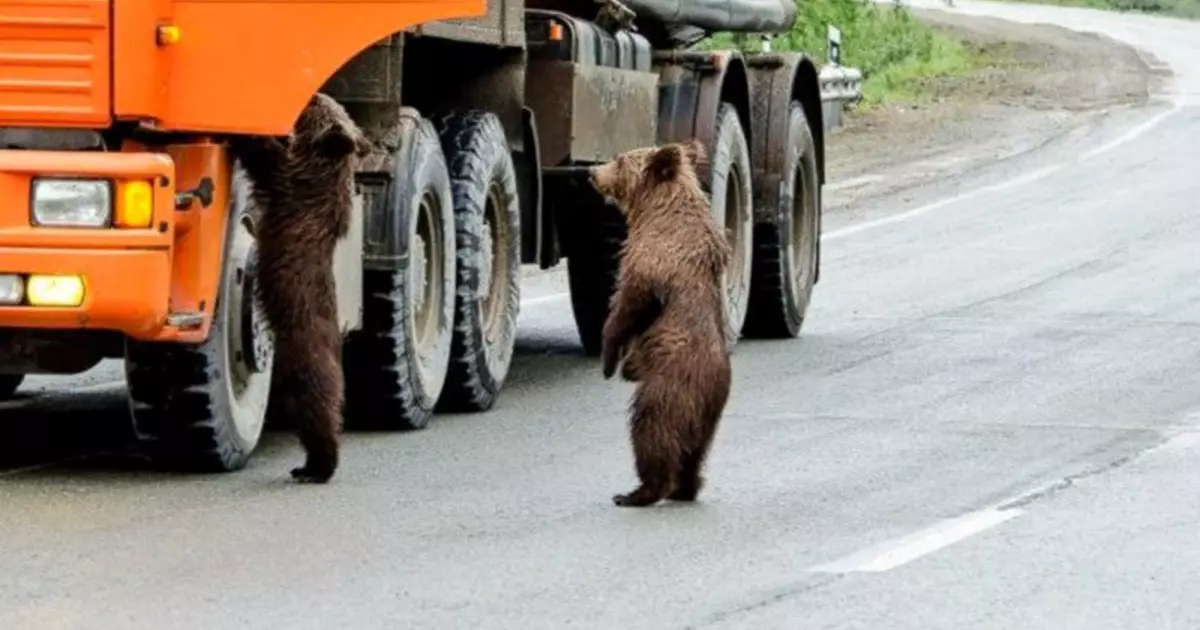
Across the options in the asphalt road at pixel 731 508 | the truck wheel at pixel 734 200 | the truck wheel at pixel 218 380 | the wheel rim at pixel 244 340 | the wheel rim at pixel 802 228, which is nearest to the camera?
the asphalt road at pixel 731 508

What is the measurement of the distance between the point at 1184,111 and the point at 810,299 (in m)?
20.6

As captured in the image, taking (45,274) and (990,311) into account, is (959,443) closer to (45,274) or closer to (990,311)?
(45,274)

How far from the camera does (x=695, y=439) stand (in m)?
10.2

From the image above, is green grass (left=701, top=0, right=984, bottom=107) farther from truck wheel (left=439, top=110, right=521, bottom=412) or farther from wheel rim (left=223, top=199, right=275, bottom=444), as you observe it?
wheel rim (left=223, top=199, right=275, bottom=444)

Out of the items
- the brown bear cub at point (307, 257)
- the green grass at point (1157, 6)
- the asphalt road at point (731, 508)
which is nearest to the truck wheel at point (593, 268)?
the asphalt road at point (731, 508)

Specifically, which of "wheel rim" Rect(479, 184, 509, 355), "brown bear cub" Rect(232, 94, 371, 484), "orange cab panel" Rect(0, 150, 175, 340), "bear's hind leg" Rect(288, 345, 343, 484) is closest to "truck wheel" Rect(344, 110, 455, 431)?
"wheel rim" Rect(479, 184, 509, 355)

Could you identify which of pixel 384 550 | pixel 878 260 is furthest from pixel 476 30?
pixel 878 260

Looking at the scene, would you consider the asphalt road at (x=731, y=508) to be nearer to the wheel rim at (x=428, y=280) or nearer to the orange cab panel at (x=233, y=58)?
the wheel rim at (x=428, y=280)

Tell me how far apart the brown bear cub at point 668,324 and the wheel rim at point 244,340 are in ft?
4.41

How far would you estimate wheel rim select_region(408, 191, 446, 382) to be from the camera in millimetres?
12591

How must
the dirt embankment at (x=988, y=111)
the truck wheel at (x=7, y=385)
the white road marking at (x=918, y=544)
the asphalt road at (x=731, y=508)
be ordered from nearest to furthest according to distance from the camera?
the asphalt road at (x=731, y=508) < the white road marking at (x=918, y=544) < the truck wheel at (x=7, y=385) < the dirt embankment at (x=988, y=111)

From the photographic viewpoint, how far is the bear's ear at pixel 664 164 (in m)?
10.7

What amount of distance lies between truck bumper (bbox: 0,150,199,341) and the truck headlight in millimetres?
20

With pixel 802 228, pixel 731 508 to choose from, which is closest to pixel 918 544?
pixel 731 508
